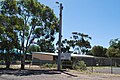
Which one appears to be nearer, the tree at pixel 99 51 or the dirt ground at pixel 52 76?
the dirt ground at pixel 52 76

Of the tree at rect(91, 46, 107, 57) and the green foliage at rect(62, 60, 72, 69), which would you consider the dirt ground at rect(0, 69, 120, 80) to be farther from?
the tree at rect(91, 46, 107, 57)

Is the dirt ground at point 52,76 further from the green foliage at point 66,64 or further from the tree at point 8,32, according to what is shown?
the green foliage at point 66,64

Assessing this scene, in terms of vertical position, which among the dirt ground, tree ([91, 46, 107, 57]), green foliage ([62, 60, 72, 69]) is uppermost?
tree ([91, 46, 107, 57])

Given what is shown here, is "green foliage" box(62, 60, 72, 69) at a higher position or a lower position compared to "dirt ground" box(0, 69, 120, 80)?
higher

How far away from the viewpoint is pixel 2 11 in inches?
1529

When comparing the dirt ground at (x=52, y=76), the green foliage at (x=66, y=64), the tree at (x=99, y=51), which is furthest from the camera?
the tree at (x=99, y=51)

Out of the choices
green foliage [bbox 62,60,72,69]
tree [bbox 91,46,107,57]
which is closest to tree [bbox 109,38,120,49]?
tree [bbox 91,46,107,57]

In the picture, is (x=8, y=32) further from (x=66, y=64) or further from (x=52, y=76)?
(x=52, y=76)

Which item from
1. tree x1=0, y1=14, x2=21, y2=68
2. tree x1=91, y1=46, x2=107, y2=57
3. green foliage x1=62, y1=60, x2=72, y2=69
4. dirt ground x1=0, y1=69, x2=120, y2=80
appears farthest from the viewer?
tree x1=91, y1=46, x2=107, y2=57

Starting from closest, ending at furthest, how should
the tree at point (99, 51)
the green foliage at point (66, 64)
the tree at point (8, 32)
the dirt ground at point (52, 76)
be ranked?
the dirt ground at point (52, 76)
the tree at point (8, 32)
the green foliage at point (66, 64)
the tree at point (99, 51)

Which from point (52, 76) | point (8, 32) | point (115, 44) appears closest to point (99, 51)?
point (115, 44)

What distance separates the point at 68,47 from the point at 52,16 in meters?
55.3

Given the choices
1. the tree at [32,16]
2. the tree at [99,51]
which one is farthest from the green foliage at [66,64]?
the tree at [99,51]

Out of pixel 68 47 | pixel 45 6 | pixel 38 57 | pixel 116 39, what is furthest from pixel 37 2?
pixel 116 39
